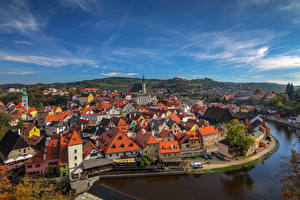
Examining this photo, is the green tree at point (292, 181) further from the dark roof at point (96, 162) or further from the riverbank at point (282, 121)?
the riverbank at point (282, 121)

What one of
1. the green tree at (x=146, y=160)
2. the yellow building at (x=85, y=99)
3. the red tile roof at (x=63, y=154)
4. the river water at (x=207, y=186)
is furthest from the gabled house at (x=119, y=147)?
the yellow building at (x=85, y=99)

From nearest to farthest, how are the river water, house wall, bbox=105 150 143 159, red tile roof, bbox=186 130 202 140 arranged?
1. the river water
2. house wall, bbox=105 150 143 159
3. red tile roof, bbox=186 130 202 140

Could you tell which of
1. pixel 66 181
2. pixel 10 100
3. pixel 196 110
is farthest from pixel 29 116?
pixel 196 110

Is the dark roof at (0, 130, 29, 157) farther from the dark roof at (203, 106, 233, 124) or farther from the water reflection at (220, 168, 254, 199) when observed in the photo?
the dark roof at (203, 106, 233, 124)

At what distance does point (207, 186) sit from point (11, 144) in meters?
30.2

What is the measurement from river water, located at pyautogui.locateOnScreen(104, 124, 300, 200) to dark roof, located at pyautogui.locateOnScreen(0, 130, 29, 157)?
53.1 feet

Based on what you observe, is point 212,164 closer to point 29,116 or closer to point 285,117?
point 285,117

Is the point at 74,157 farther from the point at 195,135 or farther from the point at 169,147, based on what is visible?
the point at 195,135

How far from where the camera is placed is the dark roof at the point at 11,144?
1016 inches

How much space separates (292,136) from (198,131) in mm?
30603

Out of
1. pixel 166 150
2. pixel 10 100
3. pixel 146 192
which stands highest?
pixel 10 100

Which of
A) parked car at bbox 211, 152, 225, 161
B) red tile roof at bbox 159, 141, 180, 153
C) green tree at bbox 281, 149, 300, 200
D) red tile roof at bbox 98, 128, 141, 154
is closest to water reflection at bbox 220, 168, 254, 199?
parked car at bbox 211, 152, 225, 161

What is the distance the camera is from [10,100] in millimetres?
82188

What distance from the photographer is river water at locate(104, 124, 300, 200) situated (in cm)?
1898
